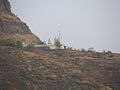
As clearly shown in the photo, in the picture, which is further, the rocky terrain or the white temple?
the white temple

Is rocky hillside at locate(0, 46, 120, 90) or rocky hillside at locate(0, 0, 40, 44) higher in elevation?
rocky hillside at locate(0, 0, 40, 44)

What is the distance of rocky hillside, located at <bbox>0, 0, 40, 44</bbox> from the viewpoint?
436 ft

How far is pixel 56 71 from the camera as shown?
8375 centimetres

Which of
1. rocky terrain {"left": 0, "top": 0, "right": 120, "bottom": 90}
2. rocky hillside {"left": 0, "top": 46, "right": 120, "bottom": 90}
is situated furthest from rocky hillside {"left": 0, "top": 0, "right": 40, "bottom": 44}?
rocky hillside {"left": 0, "top": 46, "right": 120, "bottom": 90}

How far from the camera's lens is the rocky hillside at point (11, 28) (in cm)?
13282

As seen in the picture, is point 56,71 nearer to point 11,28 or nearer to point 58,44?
point 58,44

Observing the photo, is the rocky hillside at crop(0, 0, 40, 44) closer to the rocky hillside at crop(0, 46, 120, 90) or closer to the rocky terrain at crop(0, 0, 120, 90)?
the rocky terrain at crop(0, 0, 120, 90)

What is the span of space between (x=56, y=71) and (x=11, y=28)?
224 feet

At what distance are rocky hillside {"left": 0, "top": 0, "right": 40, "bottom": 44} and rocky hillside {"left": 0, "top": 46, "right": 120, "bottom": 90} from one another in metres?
28.8

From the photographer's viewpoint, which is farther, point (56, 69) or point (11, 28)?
point (11, 28)

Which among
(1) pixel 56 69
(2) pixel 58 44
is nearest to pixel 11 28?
(2) pixel 58 44

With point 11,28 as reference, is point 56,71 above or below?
below

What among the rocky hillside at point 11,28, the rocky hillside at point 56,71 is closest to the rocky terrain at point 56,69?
the rocky hillside at point 56,71

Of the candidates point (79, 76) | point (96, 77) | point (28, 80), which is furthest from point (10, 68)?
point (96, 77)
